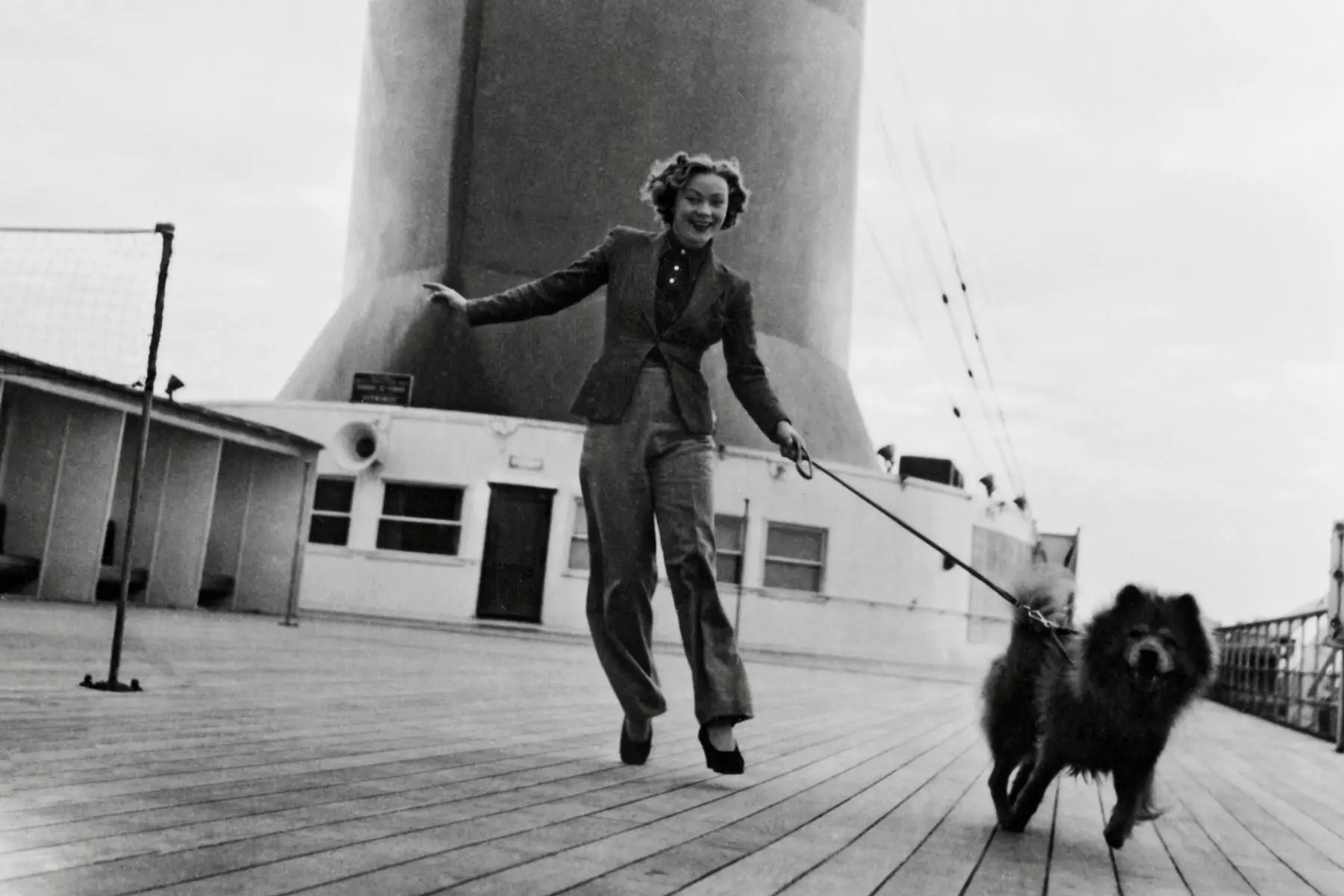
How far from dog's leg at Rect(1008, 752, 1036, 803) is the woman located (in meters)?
0.83

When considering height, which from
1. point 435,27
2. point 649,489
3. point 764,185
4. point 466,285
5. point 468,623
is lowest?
point 468,623

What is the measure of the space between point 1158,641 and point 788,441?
1.44 meters

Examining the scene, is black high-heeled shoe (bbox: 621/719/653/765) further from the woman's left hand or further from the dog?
the dog

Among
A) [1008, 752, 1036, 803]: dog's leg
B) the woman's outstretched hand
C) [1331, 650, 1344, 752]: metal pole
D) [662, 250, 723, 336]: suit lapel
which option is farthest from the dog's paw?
[1331, 650, 1344, 752]: metal pole

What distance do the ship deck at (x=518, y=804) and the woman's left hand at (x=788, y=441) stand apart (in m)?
1.03

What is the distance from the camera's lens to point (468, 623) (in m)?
20.7

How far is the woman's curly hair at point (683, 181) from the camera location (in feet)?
14.8

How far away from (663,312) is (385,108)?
22101mm

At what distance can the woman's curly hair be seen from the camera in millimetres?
4516

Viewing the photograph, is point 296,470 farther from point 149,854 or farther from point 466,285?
point 149,854

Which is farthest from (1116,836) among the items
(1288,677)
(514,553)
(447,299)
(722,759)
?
(514,553)

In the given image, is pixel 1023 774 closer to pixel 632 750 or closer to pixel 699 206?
pixel 632 750

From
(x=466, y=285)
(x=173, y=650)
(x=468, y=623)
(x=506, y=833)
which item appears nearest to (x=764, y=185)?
(x=466, y=285)

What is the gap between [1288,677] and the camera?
12.5 m
